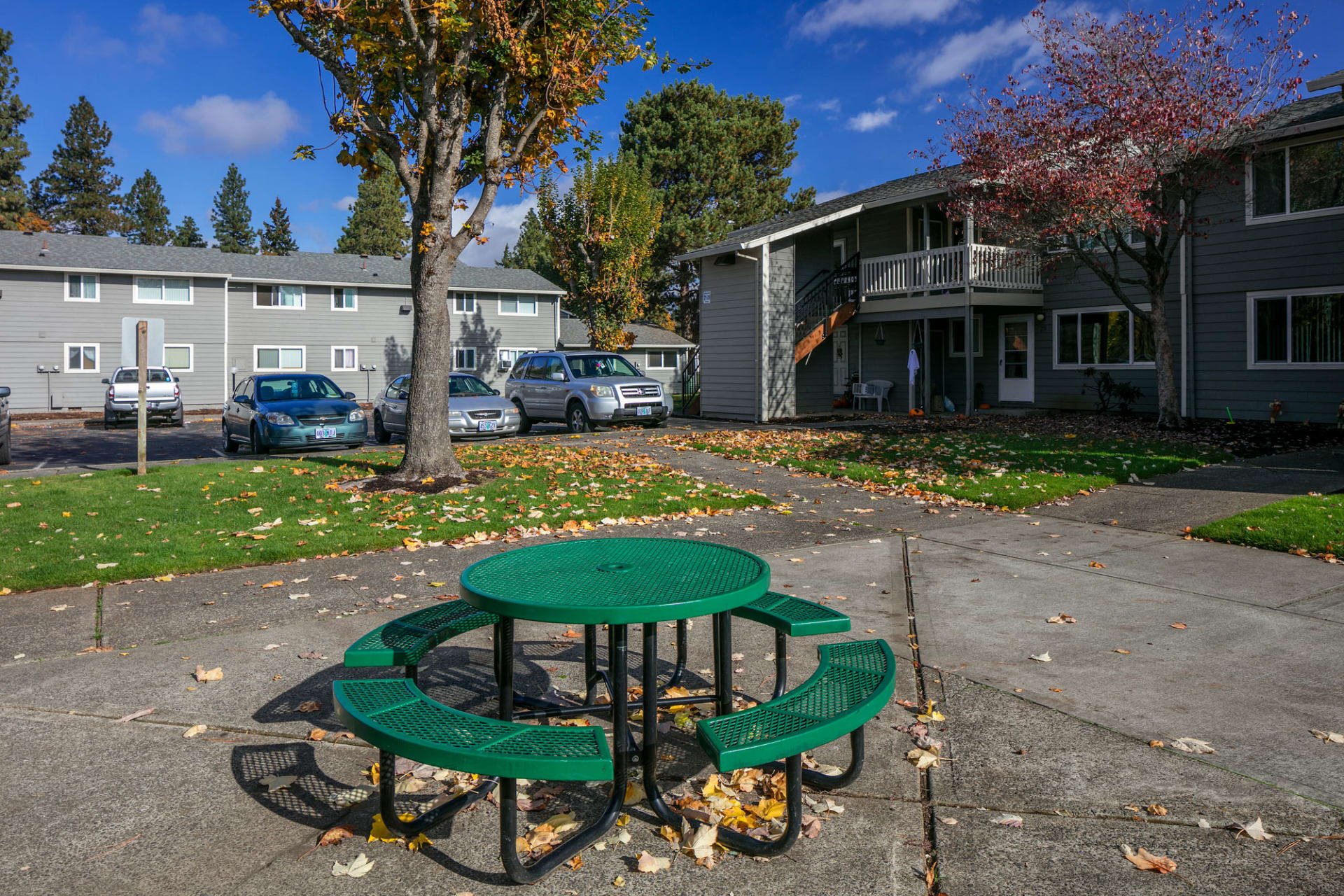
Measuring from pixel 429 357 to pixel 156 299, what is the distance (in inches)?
1218

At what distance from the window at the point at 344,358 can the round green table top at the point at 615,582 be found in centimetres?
3882

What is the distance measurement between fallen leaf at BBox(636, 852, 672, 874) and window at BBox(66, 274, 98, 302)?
131 ft

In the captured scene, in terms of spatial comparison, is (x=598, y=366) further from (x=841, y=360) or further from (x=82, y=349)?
(x=82, y=349)

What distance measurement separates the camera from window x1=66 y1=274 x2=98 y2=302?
35281mm

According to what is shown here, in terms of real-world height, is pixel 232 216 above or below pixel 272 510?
above

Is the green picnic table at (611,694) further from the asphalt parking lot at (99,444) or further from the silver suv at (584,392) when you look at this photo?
the silver suv at (584,392)

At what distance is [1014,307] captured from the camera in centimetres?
2353

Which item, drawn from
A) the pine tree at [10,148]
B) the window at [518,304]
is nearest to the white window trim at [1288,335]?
the window at [518,304]

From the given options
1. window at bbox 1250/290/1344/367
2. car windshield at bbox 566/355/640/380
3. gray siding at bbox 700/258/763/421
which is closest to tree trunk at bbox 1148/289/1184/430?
window at bbox 1250/290/1344/367

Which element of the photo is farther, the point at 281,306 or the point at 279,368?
the point at 281,306

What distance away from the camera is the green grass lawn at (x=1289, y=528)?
782 centimetres

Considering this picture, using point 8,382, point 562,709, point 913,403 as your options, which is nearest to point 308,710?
point 562,709

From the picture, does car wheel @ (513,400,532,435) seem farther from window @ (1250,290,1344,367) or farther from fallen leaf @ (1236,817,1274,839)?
fallen leaf @ (1236,817,1274,839)

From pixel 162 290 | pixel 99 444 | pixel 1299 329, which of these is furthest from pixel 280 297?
pixel 1299 329
